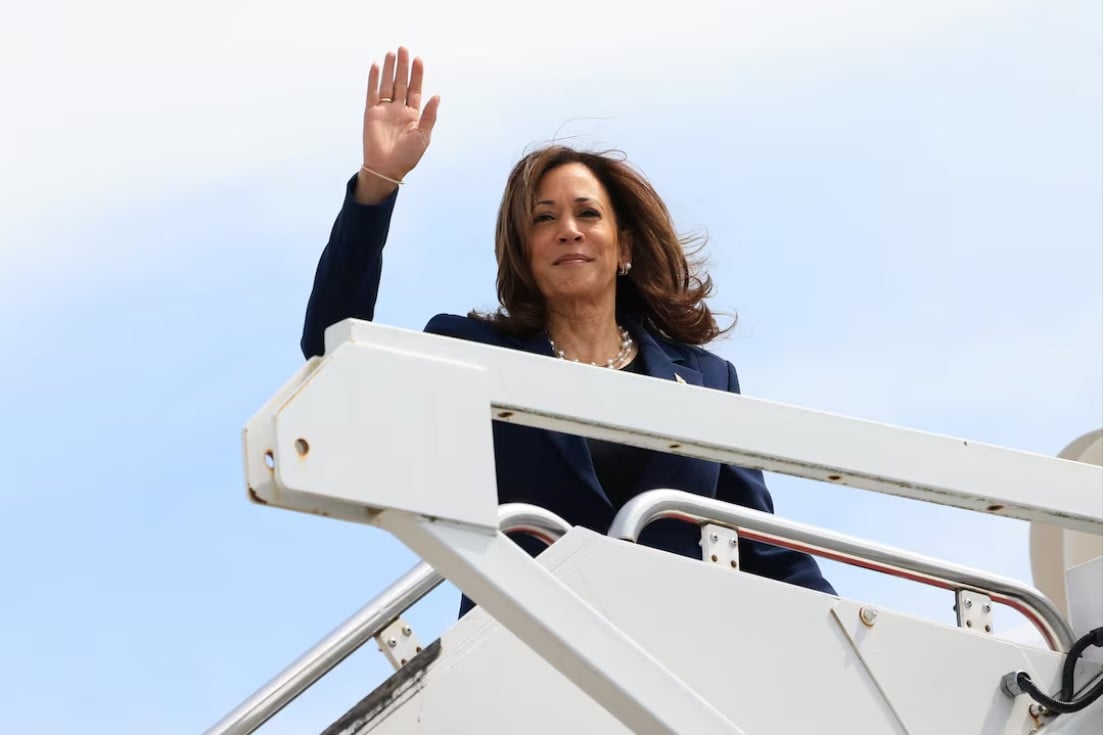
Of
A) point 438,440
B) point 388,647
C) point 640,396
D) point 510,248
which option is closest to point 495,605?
A: point 438,440

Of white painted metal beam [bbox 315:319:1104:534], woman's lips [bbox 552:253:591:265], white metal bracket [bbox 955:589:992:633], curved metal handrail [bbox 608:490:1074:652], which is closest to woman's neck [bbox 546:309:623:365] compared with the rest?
woman's lips [bbox 552:253:591:265]

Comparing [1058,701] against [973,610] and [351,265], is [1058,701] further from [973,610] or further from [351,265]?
[351,265]

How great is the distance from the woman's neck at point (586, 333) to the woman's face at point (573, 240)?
0.03 meters

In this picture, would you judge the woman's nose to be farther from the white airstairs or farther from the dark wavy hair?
the white airstairs

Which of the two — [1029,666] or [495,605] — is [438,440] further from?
[1029,666]

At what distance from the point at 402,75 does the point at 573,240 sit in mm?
711

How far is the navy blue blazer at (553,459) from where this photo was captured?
427 cm

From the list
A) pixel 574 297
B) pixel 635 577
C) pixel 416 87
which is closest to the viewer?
pixel 635 577

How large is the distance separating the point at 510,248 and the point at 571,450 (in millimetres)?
925

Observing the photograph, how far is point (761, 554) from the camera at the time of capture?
4289 millimetres

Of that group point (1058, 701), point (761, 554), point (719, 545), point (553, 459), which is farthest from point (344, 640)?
point (1058, 701)

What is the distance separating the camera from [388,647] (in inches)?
139

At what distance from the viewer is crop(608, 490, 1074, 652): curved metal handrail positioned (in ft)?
11.6

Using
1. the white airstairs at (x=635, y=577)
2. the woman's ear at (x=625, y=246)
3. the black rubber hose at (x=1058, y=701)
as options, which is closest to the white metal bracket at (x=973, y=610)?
the white airstairs at (x=635, y=577)
